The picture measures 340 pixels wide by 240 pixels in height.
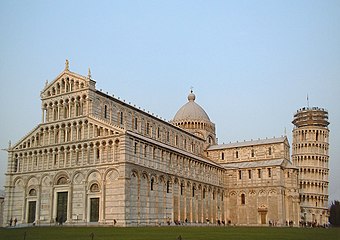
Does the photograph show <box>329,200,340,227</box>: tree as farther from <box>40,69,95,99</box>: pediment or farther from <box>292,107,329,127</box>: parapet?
<box>40,69,95,99</box>: pediment

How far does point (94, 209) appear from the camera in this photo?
48.9 meters

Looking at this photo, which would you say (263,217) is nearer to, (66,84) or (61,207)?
(61,207)

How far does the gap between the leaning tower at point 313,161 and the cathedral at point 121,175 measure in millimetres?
16050

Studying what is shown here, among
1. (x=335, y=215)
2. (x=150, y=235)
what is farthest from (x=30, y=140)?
(x=335, y=215)

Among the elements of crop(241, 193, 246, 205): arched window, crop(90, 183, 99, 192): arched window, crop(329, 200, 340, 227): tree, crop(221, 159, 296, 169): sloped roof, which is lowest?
crop(329, 200, 340, 227): tree

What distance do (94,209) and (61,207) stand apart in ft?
17.2

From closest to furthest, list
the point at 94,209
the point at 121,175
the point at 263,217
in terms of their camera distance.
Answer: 1. the point at 121,175
2. the point at 94,209
3. the point at 263,217

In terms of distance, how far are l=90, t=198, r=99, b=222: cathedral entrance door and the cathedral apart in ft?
0.37

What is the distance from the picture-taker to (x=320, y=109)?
93.0 meters

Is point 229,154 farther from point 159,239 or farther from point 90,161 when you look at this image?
point 159,239

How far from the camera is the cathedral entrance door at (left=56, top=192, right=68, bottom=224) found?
167 feet

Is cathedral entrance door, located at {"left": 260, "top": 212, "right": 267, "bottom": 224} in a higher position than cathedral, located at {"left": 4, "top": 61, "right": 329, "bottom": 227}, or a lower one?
lower

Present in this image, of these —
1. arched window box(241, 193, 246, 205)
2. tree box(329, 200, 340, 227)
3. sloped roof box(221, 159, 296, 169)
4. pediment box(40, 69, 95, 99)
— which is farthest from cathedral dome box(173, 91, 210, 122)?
tree box(329, 200, 340, 227)

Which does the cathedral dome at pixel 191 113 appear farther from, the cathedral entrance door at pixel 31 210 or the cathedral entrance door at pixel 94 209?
the cathedral entrance door at pixel 94 209
